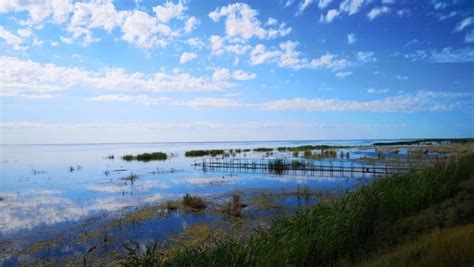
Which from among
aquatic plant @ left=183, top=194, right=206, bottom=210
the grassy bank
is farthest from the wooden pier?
the grassy bank

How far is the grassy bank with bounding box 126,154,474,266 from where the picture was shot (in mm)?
5961

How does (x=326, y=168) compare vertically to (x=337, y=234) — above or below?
below

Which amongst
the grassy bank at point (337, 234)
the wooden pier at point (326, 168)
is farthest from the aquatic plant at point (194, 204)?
the wooden pier at point (326, 168)

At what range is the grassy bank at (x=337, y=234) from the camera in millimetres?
5961

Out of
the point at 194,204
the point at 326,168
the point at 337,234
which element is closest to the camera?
the point at 337,234

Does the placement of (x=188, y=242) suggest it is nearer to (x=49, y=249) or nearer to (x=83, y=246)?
(x=83, y=246)

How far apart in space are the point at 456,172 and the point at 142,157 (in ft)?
162

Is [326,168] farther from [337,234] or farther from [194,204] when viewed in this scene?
[337,234]

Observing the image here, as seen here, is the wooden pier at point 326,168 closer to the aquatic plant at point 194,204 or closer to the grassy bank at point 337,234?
the aquatic plant at point 194,204

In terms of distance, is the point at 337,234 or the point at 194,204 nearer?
the point at 337,234

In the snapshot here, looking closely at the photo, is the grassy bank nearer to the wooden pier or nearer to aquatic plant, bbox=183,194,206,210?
aquatic plant, bbox=183,194,206,210

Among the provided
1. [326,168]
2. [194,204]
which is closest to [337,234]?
[194,204]

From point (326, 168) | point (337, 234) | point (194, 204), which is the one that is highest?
point (337, 234)

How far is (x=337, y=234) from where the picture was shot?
7.12 m
